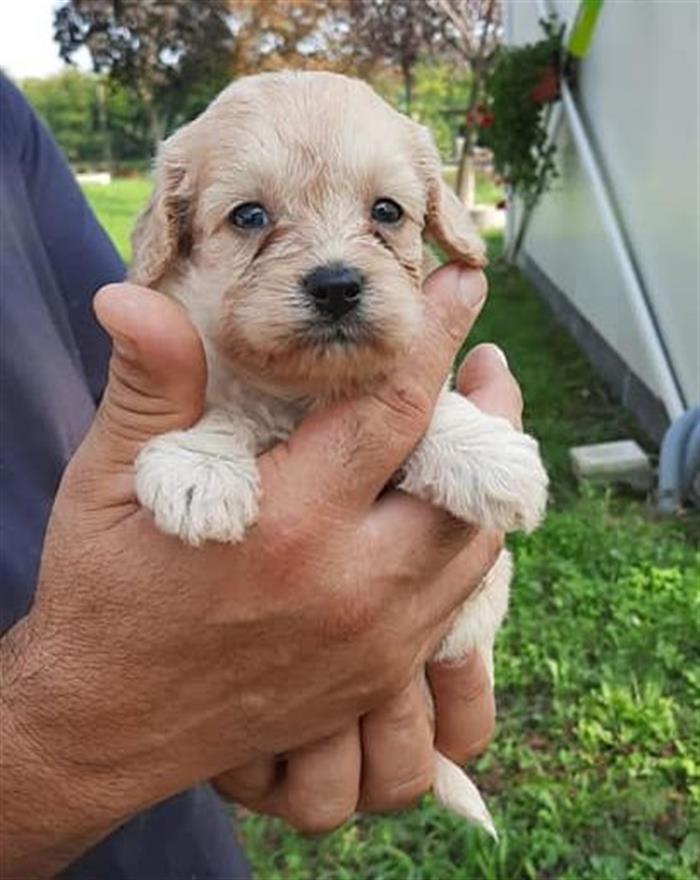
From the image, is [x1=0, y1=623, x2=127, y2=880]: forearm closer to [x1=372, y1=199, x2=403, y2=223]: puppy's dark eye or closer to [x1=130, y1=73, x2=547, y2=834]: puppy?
[x1=130, y1=73, x2=547, y2=834]: puppy

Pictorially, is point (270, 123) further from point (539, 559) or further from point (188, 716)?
point (539, 559)

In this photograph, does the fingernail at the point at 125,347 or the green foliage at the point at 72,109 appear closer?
the fingernail at the point at 125,347

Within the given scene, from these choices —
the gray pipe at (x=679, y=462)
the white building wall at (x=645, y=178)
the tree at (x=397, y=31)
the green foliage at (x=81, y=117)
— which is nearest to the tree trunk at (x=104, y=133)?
the green foliage at (x=81, y=117)

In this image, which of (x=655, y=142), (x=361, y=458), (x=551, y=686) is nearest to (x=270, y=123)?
(x=361, y=458)

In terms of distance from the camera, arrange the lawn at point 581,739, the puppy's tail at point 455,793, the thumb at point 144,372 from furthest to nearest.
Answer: the lawn at point 581,739 → the puppy's tail at point 455,793 → the thumb at point 144,372

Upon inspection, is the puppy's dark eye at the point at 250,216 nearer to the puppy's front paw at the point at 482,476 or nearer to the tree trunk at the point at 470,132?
the puppy's front paw at the point at 482,476

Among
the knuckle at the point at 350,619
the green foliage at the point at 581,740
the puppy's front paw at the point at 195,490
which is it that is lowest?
the green foliage at the point at 581,740
